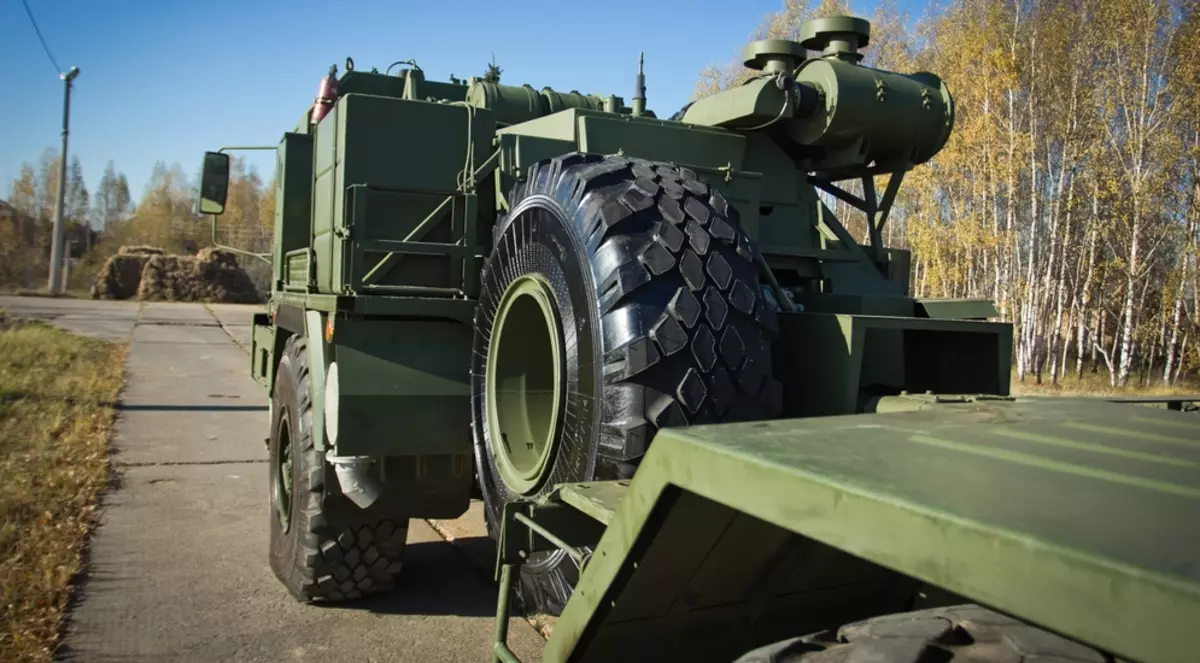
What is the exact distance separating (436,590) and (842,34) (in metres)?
3.33

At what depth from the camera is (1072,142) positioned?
21625 mm

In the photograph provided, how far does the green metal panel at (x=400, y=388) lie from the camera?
3703mm

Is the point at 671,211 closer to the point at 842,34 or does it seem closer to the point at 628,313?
the point at 628,313

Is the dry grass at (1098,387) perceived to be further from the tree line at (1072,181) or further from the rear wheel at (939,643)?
the rear wheel at (939,643)

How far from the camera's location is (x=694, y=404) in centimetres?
230

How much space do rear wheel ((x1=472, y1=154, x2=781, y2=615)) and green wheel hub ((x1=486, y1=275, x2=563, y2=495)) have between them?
5.5 inches

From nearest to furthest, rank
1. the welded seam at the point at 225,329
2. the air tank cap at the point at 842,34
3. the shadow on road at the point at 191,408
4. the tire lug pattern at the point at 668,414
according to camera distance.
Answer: the tire lug pattern at the point at 668,414 → the air tank cap at the point at 842,34 → the shadow on road at the point at 191,408 → the welded seam at the point at 225,329

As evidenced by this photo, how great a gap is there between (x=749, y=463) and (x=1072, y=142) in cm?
2319

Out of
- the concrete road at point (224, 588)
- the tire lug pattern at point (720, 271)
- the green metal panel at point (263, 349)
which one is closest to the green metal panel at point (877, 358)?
the tire lug pattern at point (720, 271)

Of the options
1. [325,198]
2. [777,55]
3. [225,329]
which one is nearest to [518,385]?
[325,198]

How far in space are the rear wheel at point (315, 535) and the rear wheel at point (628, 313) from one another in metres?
1.61

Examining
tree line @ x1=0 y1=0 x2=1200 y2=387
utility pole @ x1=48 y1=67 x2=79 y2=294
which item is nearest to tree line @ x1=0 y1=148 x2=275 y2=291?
utility pole @ x1=48 y1=67 x2=79 y2=294

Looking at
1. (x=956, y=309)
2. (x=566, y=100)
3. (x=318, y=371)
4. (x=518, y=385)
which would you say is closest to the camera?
(x=518, y=385)

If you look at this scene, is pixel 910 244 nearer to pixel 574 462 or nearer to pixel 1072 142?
pixel 1072 142
